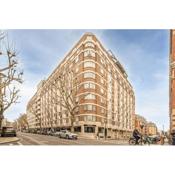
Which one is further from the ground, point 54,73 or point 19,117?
point 54,73

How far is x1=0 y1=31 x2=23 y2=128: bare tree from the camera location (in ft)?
37.0

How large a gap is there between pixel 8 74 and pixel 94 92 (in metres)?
2.57

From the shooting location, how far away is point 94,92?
11.6m

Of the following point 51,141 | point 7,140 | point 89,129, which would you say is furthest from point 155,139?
point 7,140

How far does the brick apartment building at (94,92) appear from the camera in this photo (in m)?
11.5

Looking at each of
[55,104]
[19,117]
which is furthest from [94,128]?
[19,117]

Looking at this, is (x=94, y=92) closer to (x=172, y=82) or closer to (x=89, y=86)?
(x=89, y=86)

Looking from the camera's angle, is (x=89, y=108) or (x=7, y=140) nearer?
(x=7, y=140)

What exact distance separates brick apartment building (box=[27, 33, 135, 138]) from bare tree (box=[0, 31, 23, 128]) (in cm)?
60

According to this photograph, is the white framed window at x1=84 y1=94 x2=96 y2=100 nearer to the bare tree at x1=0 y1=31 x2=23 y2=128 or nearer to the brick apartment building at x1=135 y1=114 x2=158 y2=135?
the brick apartment building at x1=135 y1=114 x2=158 y2=135

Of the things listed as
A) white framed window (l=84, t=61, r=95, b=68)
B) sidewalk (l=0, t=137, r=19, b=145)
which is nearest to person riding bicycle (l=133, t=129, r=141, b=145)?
white framed window (l=84, t=61, r=95, b=68)
